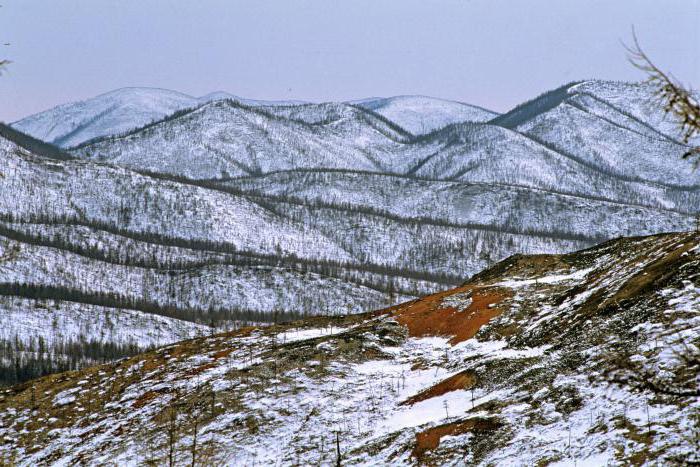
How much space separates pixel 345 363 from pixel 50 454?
64.5 feet

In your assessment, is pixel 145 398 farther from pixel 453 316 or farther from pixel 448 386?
pixel 453 316

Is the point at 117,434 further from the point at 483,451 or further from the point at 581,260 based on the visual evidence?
the point at 581,260

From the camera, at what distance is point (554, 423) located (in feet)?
84.5

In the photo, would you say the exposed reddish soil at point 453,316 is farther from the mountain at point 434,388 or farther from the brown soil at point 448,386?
the brown soil at point 448,386

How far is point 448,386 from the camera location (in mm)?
37062

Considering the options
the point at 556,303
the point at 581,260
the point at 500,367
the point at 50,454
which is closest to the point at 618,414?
the point at 500,367

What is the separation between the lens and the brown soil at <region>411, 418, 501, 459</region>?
2784 centimetres

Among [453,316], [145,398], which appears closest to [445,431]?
[453,316]

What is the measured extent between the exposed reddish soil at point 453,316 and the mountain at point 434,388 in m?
0.18

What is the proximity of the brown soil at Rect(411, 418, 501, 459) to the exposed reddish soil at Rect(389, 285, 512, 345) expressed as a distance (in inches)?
748

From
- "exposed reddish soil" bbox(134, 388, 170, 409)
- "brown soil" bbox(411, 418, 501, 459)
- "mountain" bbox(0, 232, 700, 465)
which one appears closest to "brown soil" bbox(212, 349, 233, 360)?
"mountain" bbox(0, 232, 700, 465)

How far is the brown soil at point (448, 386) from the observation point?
3629 centimetres

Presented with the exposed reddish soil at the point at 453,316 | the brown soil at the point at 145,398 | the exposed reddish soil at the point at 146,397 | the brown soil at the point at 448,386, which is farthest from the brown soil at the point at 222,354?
the brown soil at the point at 448,386

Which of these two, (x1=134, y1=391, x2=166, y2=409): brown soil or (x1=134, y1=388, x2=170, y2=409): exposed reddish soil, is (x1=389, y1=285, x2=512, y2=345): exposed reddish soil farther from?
(x1=134, y1=391, x2=166, y2=409): brown soil
